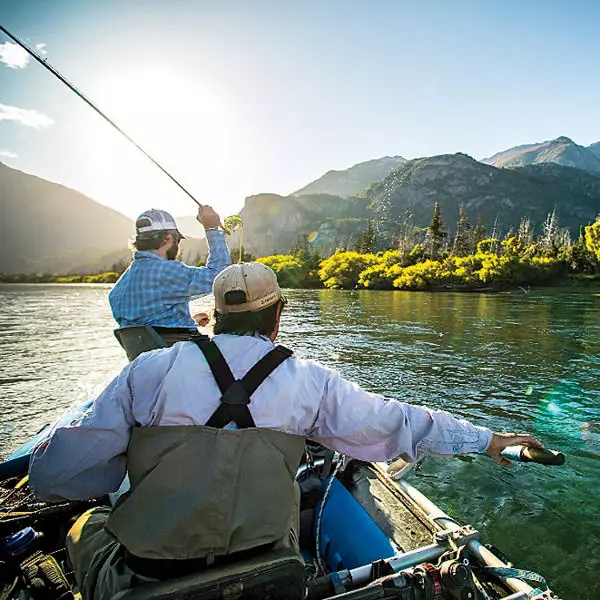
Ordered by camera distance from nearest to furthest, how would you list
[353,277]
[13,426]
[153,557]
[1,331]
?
[153,557], [13,426], [1,331], [353,277]

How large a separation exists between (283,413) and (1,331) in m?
27.9

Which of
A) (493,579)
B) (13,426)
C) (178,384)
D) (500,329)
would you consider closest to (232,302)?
(178,384)

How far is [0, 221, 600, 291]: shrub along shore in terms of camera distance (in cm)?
8106

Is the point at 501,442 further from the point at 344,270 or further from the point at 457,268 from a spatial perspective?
the point at 344,270

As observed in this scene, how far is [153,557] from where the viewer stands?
1.88m

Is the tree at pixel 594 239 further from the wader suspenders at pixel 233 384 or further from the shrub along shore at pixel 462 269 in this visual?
the wader suspenders at pixel 233 384

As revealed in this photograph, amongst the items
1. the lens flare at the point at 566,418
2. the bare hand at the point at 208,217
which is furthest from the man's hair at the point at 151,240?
the lens flare at the point at 566,418

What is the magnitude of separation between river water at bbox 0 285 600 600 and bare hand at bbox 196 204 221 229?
3793 mm

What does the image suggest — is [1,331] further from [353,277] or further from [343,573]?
[353,277]

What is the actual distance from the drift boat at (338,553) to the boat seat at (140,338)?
0.83 m

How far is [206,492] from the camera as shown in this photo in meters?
1.84

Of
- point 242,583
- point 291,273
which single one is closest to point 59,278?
point 291,273

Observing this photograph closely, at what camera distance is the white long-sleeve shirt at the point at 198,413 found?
197 cm

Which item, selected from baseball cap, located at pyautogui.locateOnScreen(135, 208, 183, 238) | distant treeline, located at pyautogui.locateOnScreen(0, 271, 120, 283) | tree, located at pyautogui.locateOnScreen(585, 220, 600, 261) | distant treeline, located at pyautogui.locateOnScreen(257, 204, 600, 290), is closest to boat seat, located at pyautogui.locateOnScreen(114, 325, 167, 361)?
baseball cap, located at pyautogui.locateOnScreen(135, 208, 183, 238)
